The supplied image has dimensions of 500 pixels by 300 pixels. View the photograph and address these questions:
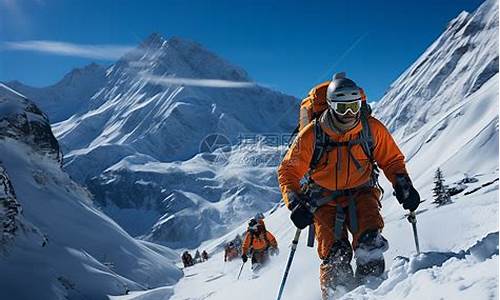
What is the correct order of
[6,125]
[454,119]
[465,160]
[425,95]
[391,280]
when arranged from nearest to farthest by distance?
[391,280], [6,125], [465,160], [454,119], [425,95]

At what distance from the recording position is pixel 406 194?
664cm

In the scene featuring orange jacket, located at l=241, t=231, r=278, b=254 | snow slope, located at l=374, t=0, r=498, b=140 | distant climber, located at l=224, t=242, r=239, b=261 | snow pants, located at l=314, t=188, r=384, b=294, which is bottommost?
snow pants, located at l=314, t=188, r=384, b=294

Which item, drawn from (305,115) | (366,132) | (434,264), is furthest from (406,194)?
(305,115)

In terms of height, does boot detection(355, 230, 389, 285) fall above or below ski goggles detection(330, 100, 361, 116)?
below

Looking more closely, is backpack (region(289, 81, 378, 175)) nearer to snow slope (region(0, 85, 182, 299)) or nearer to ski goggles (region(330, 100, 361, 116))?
ski goggles (region(330, 100, 361, 116))

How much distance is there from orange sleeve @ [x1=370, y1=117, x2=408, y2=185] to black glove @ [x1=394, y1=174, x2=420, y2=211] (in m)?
0.17

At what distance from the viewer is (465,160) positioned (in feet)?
221

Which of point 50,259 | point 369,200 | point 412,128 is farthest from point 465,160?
point 412,128

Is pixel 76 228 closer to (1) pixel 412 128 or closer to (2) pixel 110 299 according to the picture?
(2) pixel 110 299

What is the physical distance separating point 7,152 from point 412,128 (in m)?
154

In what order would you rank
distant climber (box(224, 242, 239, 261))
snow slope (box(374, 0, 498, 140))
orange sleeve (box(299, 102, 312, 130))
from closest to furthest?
orange sleeve (box(299, 102, 312, 130)) < distant climber (box(224, 242, 239, 261)) < snow slope (box(374, 0, 498, 140))

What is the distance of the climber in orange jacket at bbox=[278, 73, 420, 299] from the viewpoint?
6.45 m

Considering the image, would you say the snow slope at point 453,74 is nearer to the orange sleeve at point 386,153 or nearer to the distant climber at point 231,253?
the distant climber at point 231,253

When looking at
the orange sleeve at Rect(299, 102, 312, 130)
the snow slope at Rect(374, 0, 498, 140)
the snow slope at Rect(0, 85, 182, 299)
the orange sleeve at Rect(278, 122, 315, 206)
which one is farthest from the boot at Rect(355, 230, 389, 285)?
the snow slope at Rect(374, 0, 498, 140)
